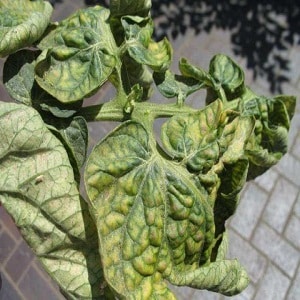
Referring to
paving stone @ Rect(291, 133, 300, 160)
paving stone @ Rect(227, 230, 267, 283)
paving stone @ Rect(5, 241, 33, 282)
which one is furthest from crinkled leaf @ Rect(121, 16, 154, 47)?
paving stone @ Rect(291, 133, 300, 160)

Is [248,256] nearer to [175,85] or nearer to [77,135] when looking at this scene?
[175,85]

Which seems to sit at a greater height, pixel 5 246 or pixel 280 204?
pixel 280 204

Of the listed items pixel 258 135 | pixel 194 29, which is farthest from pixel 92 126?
pixel 258 135

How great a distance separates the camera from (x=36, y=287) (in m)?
3.27

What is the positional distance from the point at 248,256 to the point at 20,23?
2.85 m

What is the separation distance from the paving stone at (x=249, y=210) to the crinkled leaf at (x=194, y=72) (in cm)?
233

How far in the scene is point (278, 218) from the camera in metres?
3.69

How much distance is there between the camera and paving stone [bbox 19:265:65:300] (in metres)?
3.24

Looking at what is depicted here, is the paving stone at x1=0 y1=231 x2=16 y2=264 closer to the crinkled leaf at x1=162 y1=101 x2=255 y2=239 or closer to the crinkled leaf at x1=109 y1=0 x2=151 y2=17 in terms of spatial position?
the crinkled leaf at x1=162 y1=101 x2=255 y2=239

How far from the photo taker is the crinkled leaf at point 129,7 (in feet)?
4.21

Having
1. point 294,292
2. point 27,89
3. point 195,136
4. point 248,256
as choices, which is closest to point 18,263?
point 248,256

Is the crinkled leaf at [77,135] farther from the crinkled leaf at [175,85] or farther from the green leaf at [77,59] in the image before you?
the crinkled leaf at [175,85]

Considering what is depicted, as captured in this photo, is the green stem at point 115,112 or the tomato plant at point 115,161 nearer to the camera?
the tomato plant at point 115,161

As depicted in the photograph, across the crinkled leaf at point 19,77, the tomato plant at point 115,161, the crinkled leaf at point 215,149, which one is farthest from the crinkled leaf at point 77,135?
the crinkled leaf at point 215,149
